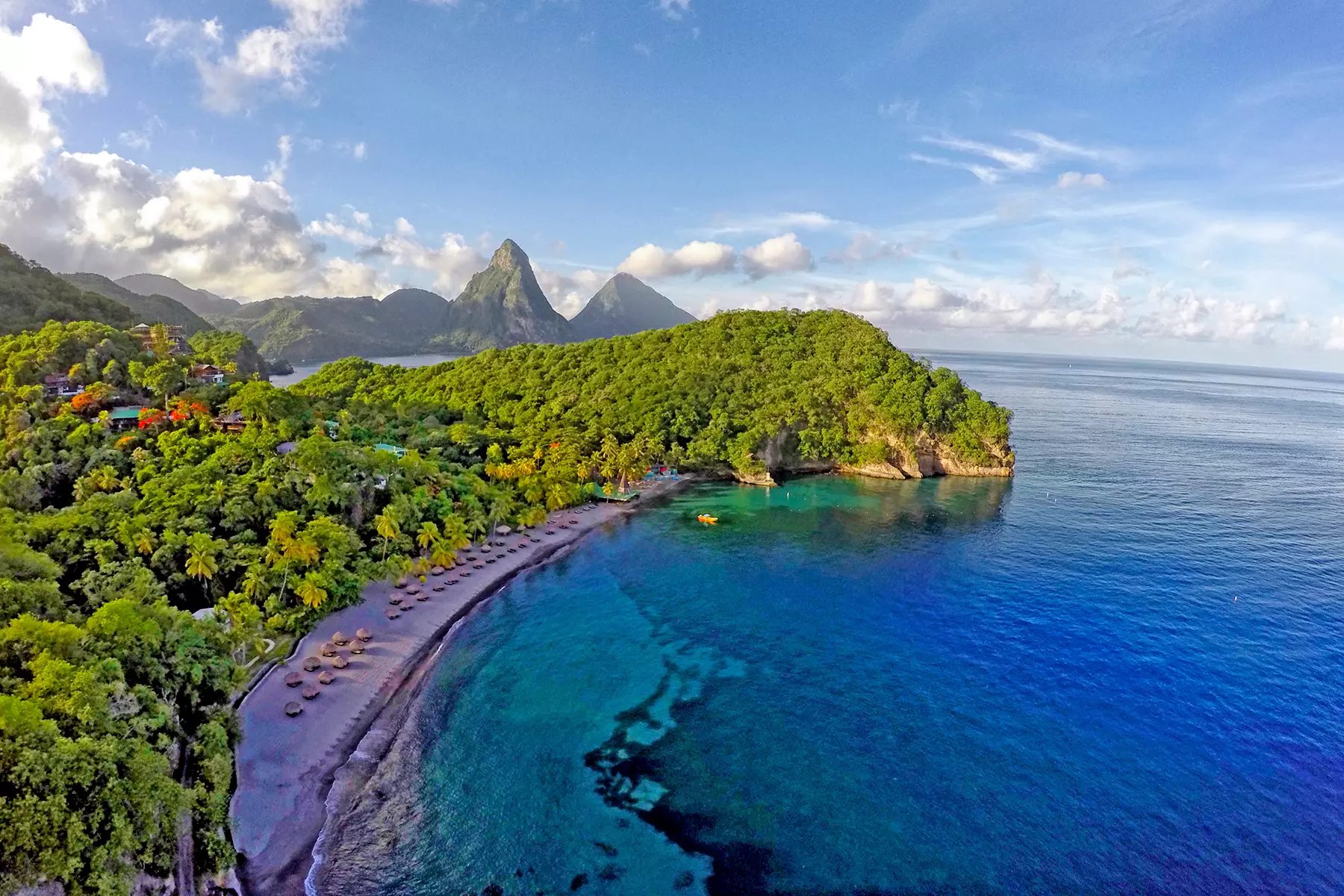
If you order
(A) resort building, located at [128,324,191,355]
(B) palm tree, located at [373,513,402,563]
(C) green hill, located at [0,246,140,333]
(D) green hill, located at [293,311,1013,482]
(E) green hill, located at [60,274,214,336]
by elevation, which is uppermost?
(E) green hill, located at [60,274,214,336]

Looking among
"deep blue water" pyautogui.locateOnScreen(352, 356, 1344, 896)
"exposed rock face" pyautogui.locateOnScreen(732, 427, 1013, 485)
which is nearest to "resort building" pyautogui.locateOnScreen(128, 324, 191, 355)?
"deep blue water" pyautogui.locateOnScreen(352, 356, 1344, 896)

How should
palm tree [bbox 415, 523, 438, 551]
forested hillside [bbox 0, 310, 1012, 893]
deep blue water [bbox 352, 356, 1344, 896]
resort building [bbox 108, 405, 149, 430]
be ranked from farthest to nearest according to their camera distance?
resort building [bbox 108, 405, 149, 430], palm tree [bbox 415, 523, 438, 551], deep blue water [bbox 352, 356, 1344, 896], forested hillside [bbox 0, 310, 1012, 893]

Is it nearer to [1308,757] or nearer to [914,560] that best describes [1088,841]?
[1308,757]

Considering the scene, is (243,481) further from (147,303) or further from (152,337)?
(147,303)

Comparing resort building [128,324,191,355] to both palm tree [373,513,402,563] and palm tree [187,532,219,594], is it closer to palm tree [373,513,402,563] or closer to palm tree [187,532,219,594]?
palm tree [373,513,402,563]

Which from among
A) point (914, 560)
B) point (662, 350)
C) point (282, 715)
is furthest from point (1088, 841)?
point (662, 350)

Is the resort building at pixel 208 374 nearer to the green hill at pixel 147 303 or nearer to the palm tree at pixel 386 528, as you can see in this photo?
the palm tree at pixel 386 528

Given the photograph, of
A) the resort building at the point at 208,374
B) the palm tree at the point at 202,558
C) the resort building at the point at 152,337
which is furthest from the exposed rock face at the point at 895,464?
the resort building at the point at 152,337
